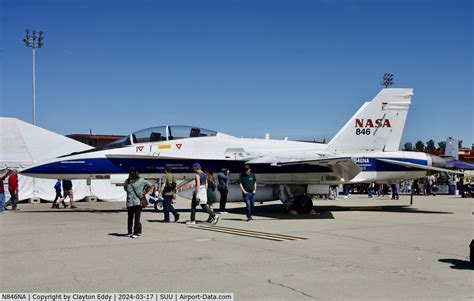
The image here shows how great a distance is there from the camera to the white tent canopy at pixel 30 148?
79.1 ft

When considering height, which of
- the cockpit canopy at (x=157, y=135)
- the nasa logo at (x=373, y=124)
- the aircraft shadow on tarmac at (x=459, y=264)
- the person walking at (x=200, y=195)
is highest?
the nasa logo at (x=373, y=124)

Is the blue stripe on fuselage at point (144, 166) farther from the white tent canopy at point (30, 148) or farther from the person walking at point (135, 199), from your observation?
the white tent canopy at point (30, 148)

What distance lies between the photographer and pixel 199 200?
12.1m

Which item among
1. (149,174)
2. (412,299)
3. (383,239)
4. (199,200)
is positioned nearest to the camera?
(412,299)

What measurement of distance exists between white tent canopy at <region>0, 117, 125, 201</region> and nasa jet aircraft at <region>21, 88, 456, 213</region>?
30.2 ft

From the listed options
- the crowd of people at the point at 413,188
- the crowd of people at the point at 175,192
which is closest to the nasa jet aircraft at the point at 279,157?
the crowd of people at the point at 175,192

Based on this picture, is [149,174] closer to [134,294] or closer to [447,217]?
[447,217]

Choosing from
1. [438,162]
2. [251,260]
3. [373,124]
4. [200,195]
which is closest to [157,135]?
[200,195]

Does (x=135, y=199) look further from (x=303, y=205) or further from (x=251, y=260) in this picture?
(x=303, y=205)

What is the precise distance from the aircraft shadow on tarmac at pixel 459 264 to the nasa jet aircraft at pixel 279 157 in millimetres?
7678

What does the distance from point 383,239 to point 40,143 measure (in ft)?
67.2

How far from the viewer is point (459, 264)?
698 centimetres

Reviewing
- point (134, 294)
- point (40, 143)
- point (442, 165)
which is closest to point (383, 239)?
point (134, 294)

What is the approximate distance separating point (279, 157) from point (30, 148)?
1501 centimetres
